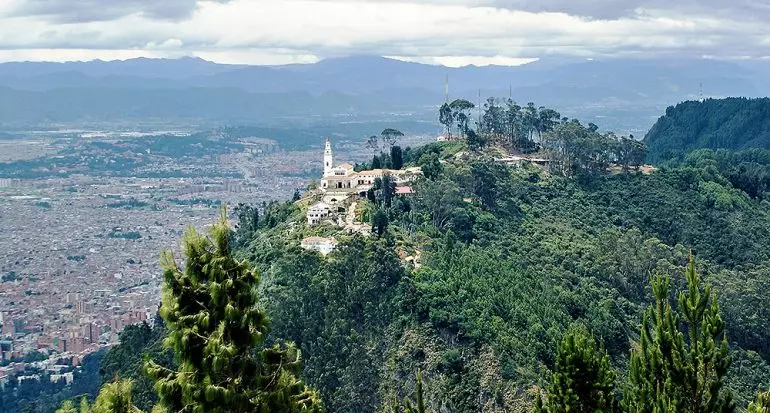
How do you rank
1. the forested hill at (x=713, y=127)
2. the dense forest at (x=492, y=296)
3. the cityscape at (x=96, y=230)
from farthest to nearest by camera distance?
the forested hill at (x=713, y=127) < the cityscape at (x=96, y=230) < the dense forest at (x=492, y=296)

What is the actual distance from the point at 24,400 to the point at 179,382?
41.2 meters

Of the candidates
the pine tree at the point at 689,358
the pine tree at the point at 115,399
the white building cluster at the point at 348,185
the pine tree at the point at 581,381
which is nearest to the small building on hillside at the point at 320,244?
the white building cluster at the point at 348,185

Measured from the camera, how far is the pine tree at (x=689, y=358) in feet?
38.5

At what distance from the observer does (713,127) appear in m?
102

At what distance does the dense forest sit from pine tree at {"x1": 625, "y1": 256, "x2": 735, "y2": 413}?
24 millimetres

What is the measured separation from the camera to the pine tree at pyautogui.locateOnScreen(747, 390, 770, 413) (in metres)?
10.6

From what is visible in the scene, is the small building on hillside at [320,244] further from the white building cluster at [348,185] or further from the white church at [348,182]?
the white church at [348,182]

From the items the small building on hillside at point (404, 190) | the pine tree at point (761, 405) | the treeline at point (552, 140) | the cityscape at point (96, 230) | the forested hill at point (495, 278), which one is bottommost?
the cityscape at point (96, 230)

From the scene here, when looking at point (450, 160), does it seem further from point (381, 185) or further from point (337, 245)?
point (337, 245)

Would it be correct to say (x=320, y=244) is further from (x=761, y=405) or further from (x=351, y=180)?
(x=761, y=405)

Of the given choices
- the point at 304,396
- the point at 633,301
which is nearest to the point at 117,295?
the point at 633,301

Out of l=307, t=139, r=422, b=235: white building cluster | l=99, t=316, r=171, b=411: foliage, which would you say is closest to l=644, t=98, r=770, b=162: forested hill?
l=307, t=139, r=422, b=235: white building cluster

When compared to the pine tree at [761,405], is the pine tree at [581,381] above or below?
below

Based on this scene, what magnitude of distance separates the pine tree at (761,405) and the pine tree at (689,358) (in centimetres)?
58
